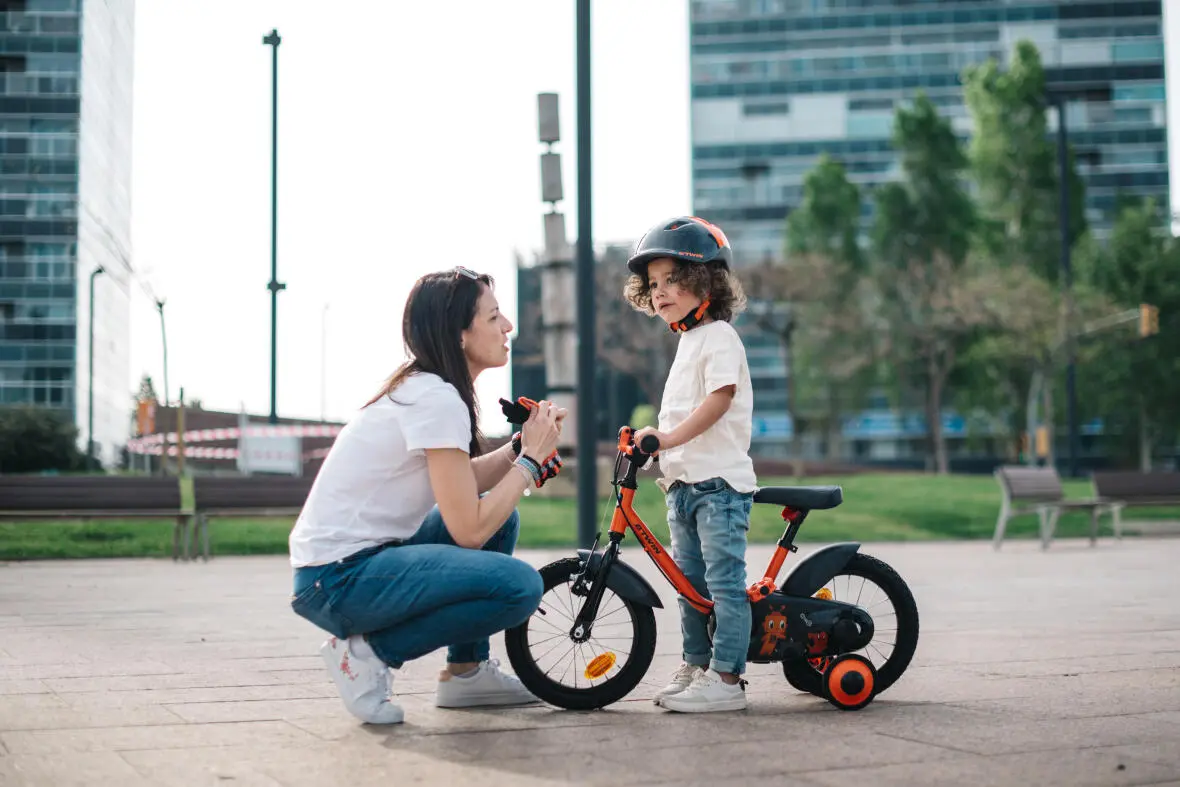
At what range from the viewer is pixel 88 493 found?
13117 mm

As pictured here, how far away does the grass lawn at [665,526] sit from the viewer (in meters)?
13.9

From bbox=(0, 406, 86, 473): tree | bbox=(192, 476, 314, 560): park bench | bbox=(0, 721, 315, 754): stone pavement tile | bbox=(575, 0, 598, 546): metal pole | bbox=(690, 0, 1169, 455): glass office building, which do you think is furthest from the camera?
bbox=(690, 0, 1169, 455): glass office building

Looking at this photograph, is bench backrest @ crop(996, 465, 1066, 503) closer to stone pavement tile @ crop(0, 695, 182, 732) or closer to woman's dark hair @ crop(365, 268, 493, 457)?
woman's dark hair @ crop(365, 268, 493, 457)

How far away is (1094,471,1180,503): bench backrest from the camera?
1622 cm

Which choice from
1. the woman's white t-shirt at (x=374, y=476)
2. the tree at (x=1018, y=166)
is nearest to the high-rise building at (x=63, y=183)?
the woman's white t-shirt at (x=374, y=476)

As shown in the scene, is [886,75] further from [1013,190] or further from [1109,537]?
[1109,537]

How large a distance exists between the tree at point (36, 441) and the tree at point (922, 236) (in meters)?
35.7

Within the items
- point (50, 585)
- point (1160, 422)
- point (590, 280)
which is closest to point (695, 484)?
→ point (50, 585)

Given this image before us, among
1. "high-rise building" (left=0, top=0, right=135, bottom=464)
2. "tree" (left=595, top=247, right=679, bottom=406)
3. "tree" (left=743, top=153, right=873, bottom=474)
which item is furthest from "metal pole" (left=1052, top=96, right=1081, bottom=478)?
"high-rise building" (left=0, top=0, right=135, bottom=464)

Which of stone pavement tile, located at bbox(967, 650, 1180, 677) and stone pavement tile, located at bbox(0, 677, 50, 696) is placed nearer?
stone pavement tile, located at bbox(0, 677, 50, 696)

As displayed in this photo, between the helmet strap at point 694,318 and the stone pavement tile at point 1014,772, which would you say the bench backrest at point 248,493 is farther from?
the stone pavement tile at point 1014,772

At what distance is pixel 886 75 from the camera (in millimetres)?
84250

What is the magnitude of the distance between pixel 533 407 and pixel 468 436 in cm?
30

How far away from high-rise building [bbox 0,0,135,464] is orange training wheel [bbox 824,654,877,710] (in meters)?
10.3
